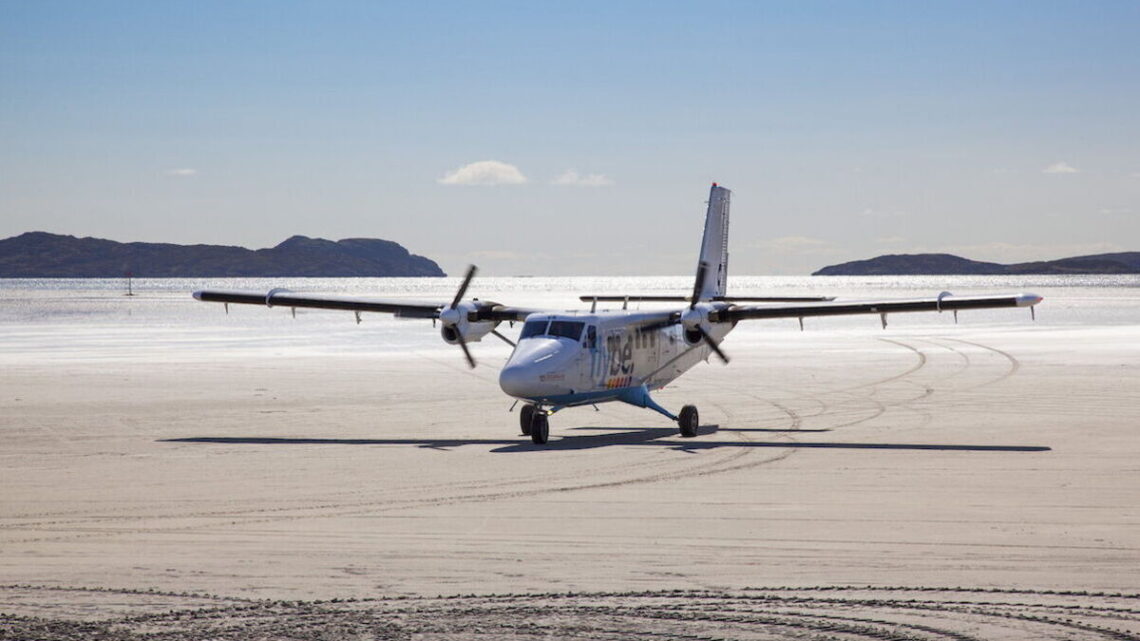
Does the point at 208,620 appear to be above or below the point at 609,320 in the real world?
below

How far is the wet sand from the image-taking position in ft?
34.7

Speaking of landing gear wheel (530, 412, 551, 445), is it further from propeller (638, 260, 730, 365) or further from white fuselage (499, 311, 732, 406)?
propeller (638, 260, 730, 365)

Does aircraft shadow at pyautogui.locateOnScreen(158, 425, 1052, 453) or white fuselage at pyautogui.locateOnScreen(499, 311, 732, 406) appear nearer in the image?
aircraft shadow at pyautogui.locateOnScreen(158, 425, 1052, 453)

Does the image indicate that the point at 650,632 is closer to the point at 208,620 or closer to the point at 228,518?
the point at 208,620

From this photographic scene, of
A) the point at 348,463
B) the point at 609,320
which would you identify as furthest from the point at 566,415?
the point at 348,463

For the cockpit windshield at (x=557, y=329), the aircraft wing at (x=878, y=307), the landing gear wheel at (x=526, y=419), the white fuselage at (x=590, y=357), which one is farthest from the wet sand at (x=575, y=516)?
the aircraft wing at (x=878, y=307)

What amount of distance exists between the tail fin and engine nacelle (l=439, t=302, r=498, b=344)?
5.05 meters

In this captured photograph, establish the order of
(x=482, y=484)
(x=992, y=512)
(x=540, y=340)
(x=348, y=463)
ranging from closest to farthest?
1. (x=992, y=512)
2. (x=482, y=484)
3. (x=348, y=463)
4. (x=540, y=340)

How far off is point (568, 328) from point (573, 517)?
9235mm

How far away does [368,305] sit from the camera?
2836cm

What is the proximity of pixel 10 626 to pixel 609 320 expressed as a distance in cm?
1578

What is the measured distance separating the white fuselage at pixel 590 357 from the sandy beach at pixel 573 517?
1.00 meters

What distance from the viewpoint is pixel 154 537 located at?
14.0 m

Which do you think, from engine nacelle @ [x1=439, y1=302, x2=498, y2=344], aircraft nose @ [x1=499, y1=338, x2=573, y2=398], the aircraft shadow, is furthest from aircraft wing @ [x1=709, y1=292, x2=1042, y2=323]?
engine nacelle @ [x1=439, y1=302, x2=498, y2=344]
